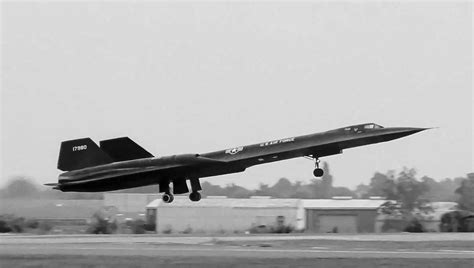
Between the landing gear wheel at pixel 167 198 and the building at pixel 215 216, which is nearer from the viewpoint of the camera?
the landing gear wheel at pixel 167 198

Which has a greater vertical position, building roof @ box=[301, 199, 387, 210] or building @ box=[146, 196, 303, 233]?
building roof @ box=[301, 199, 387, 210]

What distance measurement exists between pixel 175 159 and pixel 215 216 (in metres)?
39.5

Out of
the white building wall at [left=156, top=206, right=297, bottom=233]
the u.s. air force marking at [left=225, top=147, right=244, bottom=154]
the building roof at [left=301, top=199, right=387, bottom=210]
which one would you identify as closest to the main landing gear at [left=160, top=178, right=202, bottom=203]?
the u.s. air force marking at [left=225, top=147, right=244, bottom=154]

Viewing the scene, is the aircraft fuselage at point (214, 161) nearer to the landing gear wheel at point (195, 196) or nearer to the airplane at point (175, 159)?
the airplane at point (175, 159)

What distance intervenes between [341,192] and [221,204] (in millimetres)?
42357

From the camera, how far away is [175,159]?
30.3 meters

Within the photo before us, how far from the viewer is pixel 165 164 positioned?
30438 mm

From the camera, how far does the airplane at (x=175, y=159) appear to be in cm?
2898

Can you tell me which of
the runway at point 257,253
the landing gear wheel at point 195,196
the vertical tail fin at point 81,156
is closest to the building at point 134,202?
the runway at point 257,253

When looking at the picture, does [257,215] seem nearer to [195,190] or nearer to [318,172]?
[195,190]

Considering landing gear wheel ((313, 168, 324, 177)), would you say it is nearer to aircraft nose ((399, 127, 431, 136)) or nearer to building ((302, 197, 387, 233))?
aircraft nose ((399, 127, 431, 136))

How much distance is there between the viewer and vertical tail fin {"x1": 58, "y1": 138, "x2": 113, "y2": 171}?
1280 inches

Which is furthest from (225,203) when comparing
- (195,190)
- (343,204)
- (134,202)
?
(195,190)

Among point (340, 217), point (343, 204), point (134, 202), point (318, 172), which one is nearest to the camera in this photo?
point (318, 172)
